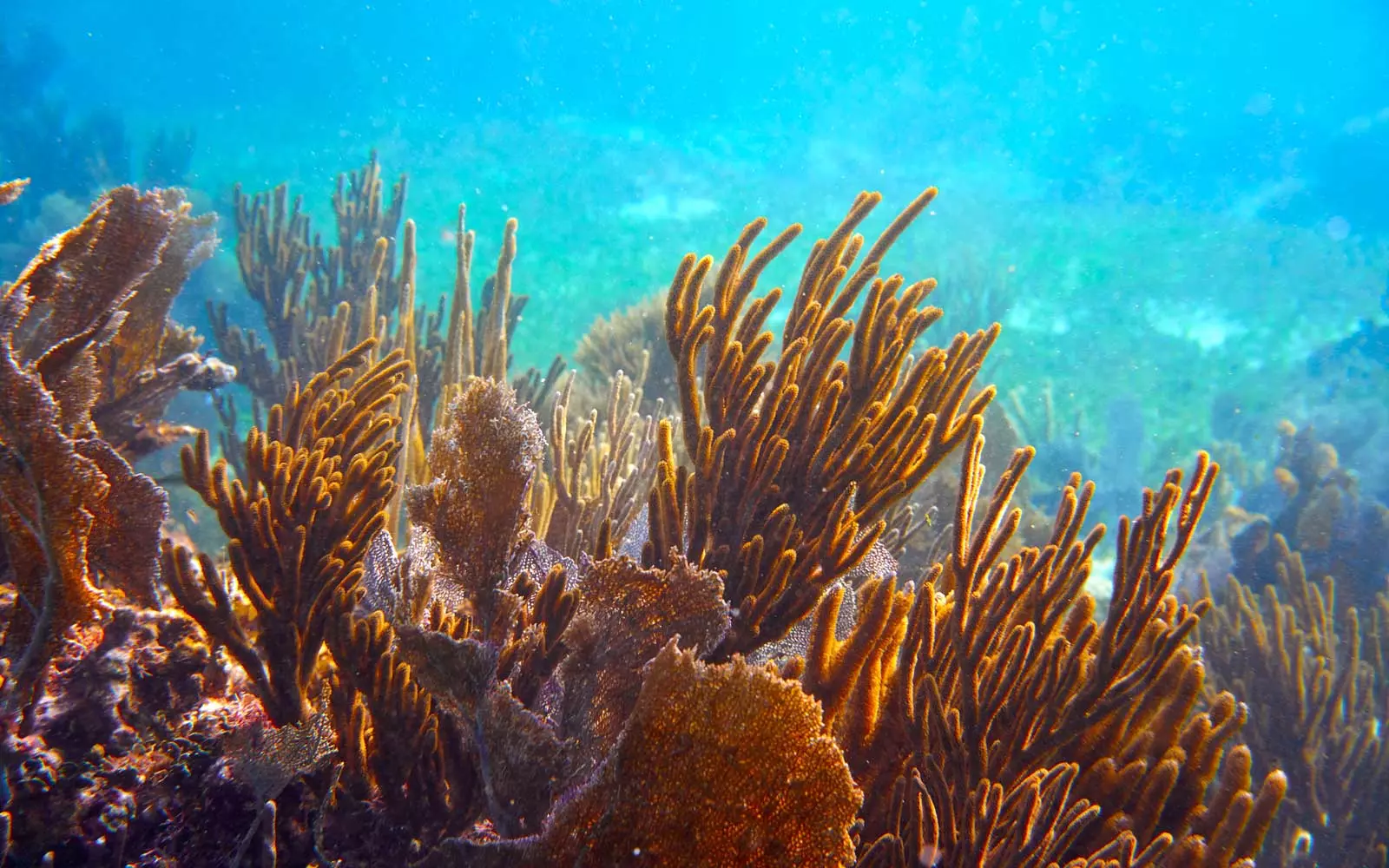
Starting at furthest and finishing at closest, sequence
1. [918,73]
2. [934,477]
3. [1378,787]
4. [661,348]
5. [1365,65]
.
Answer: [918,73], [1365,65], [661,348], [934,477], [1378,787]

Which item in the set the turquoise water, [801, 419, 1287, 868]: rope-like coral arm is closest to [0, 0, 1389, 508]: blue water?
the turquoise water

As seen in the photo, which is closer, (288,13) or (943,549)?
(943,549)

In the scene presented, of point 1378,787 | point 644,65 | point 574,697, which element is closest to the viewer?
point 574,697

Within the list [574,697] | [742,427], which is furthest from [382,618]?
[742,427]

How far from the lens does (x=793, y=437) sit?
6.07 ft

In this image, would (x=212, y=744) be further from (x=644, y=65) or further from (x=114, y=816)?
(x=644, y=65)

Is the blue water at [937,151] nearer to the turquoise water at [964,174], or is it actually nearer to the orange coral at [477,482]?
the turquoise water at [964,174]

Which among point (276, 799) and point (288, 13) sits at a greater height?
point (288, 13)

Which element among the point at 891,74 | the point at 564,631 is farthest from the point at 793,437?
the point at 891,74

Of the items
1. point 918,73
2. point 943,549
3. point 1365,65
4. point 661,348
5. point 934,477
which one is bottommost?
point 943,549

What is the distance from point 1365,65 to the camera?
109 ft

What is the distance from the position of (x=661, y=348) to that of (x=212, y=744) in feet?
18.3

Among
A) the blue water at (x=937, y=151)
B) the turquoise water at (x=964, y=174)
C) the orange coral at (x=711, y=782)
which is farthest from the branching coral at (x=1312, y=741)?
the blue water at (x=937, y=151)

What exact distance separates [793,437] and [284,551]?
136cm
